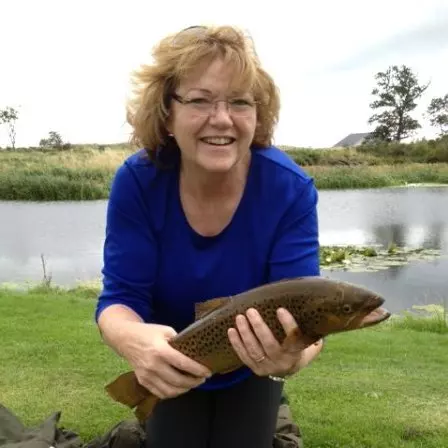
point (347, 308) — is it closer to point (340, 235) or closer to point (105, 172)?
point (340, 235)

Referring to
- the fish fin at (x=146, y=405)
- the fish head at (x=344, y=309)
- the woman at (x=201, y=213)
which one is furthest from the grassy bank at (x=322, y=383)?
the fish head at (x=344, y=309)

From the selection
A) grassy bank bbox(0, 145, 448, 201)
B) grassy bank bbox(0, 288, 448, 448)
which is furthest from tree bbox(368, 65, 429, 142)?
grassy bank bbox(0, 288, 448, 448)

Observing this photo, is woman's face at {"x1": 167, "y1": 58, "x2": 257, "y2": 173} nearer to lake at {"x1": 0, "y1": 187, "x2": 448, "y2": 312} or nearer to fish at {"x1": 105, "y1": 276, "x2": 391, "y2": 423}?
fish at {"x1": 105, "y1": 276, "x2": 391, "y2": 423}

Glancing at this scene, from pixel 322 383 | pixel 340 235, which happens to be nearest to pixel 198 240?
pixel 322 383

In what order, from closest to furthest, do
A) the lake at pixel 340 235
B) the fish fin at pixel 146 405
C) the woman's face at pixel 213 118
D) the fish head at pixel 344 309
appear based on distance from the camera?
the fish head at pixel 344 309
the woman's face at pixel 213 118
the fish fin at pixel 146 405
the lake at pixel 340 235

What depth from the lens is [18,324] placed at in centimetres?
711

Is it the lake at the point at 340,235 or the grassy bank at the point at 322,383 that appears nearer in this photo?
the grassy bank at the point at 322,383

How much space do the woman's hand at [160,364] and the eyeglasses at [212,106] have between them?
898mm

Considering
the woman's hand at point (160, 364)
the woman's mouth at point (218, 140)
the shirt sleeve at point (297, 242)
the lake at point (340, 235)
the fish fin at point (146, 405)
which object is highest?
the woman's mouth at point (218, 140)

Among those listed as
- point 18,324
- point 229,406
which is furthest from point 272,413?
point 18,324

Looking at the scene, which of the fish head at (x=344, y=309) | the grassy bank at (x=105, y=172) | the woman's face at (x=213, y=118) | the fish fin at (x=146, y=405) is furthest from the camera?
the grassy bank at (x=105, y=172)

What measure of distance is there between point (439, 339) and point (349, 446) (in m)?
3.56

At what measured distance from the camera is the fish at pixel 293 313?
2400mm

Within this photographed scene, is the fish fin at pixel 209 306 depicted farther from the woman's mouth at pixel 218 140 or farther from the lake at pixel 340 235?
the lake at pixel 340 235
